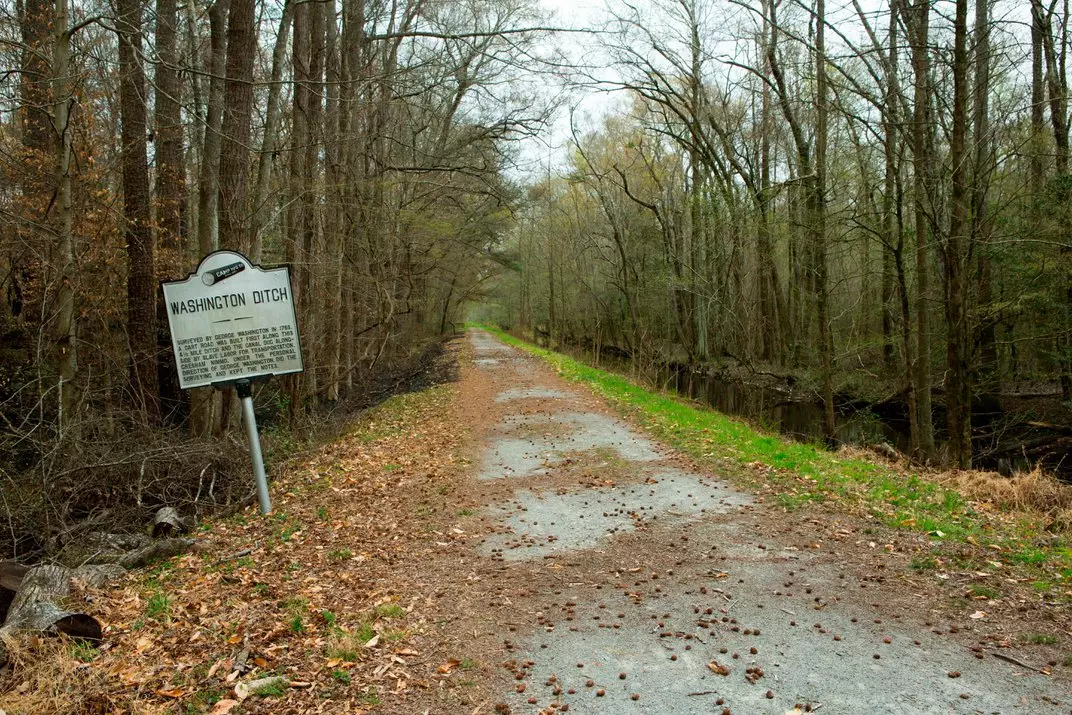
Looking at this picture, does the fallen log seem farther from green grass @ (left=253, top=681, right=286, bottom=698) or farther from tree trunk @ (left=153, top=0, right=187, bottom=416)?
tree trunk @ (left=153, top=0, right=187, bottom=416)

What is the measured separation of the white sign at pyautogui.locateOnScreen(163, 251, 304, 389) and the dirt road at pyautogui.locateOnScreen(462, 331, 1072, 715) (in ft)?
8.94

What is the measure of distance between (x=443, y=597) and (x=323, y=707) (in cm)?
150

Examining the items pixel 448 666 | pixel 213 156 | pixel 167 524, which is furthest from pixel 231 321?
pixel 213 156

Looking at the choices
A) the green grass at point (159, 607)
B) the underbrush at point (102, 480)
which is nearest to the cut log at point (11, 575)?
the underbrush at point (102, 480)

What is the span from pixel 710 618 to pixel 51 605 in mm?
4295

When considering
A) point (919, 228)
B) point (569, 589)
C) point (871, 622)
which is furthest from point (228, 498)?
point (919, 228)

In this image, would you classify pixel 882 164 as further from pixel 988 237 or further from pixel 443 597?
pixel 443 597

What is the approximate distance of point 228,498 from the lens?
25.8 feet

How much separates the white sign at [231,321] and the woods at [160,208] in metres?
1.31

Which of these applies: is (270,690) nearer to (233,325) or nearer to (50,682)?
(50,682)

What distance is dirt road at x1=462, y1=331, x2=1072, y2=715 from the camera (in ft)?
11.6

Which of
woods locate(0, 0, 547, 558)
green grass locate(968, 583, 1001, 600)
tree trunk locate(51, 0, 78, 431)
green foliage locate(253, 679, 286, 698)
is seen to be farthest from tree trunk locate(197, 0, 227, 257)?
green grass locate(968, 583, 1001, 600)

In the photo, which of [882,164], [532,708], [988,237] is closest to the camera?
[532,708]

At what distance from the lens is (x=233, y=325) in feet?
22.5
